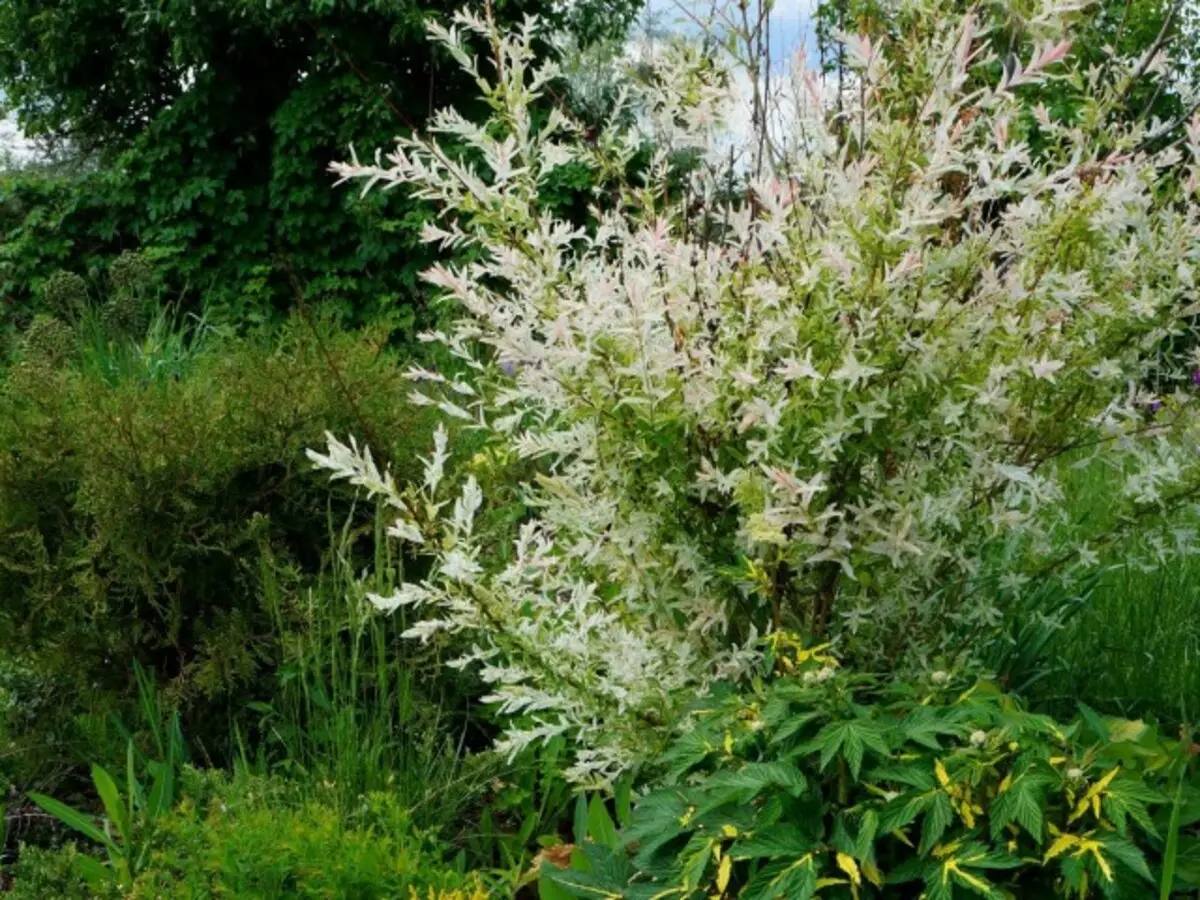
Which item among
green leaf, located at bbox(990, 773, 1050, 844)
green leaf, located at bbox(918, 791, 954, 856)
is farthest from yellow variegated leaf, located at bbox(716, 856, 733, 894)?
green leaf, located at bbox(990, 773, 1050, 844)

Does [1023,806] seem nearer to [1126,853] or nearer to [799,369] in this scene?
[1126,853]

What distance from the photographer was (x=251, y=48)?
12.3 metres

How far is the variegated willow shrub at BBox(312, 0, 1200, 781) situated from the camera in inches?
90.8

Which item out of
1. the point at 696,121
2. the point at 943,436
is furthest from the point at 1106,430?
the point at 696,121

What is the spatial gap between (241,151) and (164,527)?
9.45 m

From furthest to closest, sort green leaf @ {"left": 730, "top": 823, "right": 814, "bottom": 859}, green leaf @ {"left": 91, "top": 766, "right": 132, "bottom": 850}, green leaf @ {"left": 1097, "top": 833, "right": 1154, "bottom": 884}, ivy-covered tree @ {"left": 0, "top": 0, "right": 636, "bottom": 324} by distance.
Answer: ivy-covered tree @ {"left": 0, "top": 0, "right": 636, "bottom": 324}, green leaf @ {"left": 91, "top": 766, "right": 132, "bottom": 850}, green leaf @ {"left": 730, "top": 823, "right": 814, "bottom": 859}, green leaf @ {"left": 1097, "top": 833, "right": 1154, "bottom": 884}

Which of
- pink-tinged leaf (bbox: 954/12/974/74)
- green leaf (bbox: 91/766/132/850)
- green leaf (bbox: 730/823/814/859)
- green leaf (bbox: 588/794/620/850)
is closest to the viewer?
green leaf (bbox: 730/823/814/859)

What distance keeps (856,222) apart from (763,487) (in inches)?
18.9

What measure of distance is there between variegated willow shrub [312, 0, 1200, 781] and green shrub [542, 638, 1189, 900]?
32 centimetres

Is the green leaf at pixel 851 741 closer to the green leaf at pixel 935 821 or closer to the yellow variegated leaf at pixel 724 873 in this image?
the green leaf at pixel 935 821

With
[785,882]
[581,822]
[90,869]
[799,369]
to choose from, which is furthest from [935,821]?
[90,869]

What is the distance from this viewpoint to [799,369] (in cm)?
213

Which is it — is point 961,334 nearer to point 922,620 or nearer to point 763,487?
point 763,487

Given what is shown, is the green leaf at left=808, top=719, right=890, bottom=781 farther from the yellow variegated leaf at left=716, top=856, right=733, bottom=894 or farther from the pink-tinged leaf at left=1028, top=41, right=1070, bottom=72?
the pink-tinged leaf at left=1028, top=41, right=1070, bottom=72
